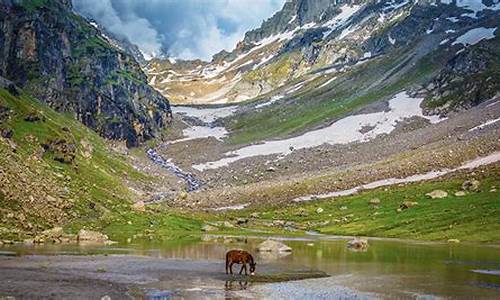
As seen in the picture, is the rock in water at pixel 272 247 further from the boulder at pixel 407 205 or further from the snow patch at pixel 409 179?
the snow patch at pixel 409 179

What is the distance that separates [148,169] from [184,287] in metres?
165

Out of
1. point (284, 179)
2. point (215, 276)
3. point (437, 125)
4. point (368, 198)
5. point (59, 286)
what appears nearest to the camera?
point (59, 286)

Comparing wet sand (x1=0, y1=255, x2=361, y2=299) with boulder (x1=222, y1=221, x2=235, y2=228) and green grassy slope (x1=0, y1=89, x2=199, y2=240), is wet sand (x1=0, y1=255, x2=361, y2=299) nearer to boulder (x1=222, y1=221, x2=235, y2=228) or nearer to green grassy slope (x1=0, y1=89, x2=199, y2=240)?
green grassy slope (x1=0, y1=89, x2=199, y2=240)

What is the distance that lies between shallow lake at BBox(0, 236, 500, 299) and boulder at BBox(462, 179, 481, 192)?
111 ft

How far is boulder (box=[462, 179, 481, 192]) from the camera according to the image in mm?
109100

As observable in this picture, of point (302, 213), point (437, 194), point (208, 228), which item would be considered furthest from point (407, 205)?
point (208, 228)

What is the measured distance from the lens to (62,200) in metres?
79.1

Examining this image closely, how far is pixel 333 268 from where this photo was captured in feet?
168

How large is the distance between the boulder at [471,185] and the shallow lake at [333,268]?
111ft

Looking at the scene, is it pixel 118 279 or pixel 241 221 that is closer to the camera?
pixel 118 279

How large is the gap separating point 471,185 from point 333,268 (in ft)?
224

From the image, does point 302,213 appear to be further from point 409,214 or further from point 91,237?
point 91,237

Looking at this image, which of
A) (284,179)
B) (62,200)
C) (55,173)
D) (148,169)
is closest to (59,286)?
(62,200)

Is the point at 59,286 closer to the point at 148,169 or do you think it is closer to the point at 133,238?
the point at 133,238
